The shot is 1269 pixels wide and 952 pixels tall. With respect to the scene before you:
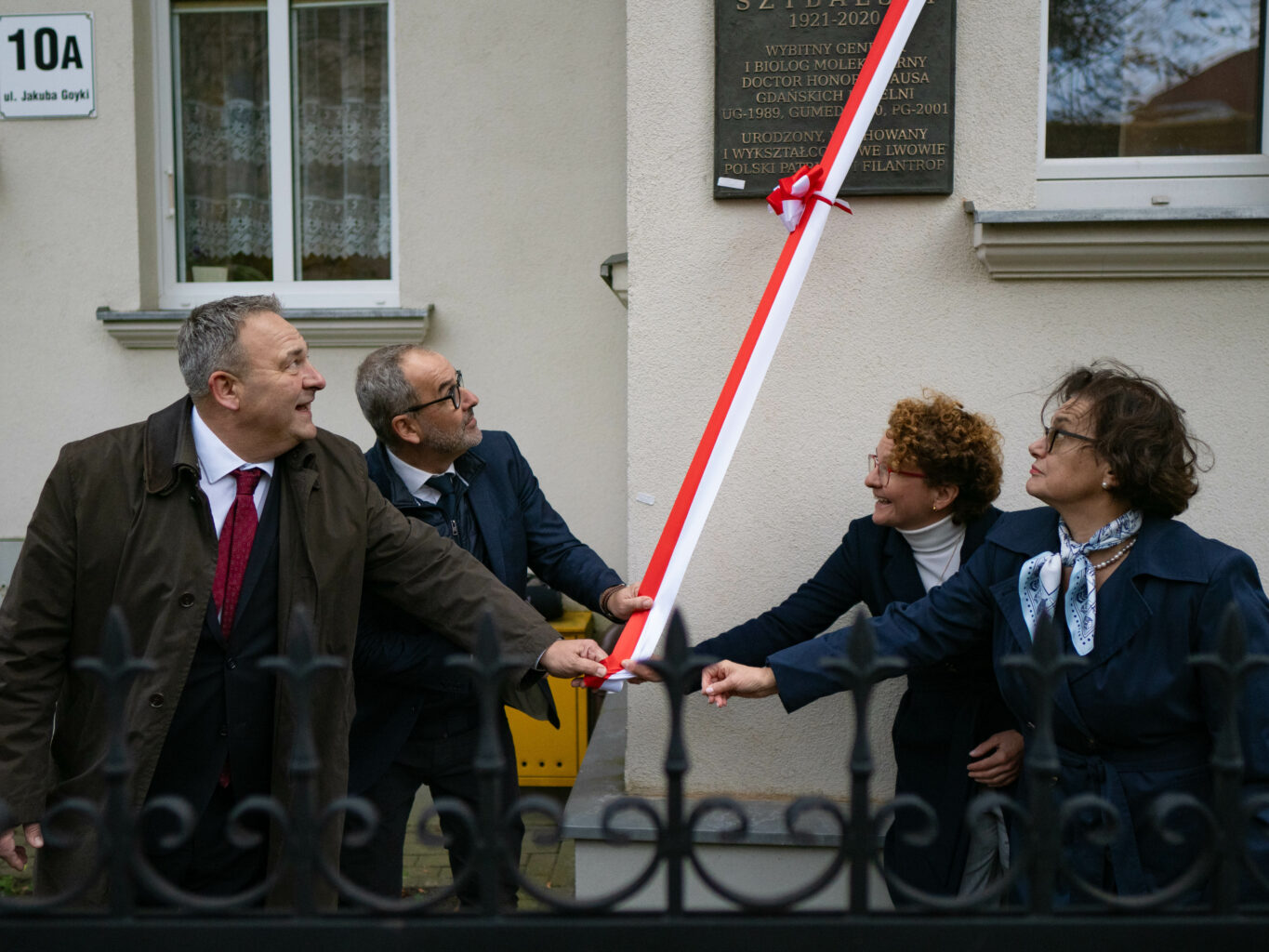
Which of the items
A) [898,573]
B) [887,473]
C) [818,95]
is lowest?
[898,573]

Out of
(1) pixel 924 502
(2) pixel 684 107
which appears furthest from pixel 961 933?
(2) pixel 684 107

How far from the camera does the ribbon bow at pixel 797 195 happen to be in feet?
8.73

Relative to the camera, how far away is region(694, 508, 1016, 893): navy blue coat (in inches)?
99.3

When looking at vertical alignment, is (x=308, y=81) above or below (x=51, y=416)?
above

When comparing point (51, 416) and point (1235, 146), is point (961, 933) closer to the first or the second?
point (1235, 146)

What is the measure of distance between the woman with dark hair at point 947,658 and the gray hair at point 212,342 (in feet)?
3.81

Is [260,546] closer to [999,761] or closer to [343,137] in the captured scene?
[999,761]

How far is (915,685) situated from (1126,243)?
1290 mm

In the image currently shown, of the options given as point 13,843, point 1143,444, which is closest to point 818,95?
point 1143,444

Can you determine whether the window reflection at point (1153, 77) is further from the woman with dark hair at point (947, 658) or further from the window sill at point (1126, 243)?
the woman with dark hair at point (947, 658)

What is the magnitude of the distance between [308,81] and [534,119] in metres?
1.20

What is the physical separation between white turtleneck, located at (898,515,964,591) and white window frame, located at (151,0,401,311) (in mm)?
3037

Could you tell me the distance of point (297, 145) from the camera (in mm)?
5105

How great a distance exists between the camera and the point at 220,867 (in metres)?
2.33
